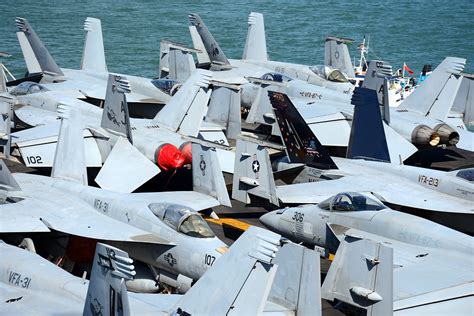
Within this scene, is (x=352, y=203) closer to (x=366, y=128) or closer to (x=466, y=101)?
(x=366, y=128)

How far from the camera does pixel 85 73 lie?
4394 centimetres

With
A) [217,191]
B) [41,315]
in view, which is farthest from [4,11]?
[41,315]

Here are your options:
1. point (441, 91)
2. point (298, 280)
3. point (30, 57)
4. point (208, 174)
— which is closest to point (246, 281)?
point (298, 280)

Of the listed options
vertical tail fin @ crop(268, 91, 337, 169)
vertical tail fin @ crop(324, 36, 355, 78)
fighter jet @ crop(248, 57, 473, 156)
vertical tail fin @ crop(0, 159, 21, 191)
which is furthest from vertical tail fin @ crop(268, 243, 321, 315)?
vertical tail fin @ crop(324, 36, 355, 78)

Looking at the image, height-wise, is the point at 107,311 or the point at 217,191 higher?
the point at 107,311

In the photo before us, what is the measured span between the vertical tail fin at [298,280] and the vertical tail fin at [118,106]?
14871 millimetres

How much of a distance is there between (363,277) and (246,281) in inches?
148

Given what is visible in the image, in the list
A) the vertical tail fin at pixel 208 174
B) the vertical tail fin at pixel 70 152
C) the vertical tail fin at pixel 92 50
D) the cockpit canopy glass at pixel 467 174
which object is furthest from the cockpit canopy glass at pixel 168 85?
the cockpit canopy glass at pixel 467 174

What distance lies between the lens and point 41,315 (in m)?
18.2

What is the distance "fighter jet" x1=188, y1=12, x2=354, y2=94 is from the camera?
43.5 meters

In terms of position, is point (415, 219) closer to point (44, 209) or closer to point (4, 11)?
point (44, 209)

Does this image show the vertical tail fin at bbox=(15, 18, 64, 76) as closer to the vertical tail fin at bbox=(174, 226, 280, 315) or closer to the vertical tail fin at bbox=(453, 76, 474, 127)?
the vertical tail fin at bbox=(453, 76, 474, 127)

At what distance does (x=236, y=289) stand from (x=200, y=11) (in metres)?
78.6

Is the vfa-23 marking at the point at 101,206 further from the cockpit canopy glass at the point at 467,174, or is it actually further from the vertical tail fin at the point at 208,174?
the cockpit canopy glass at the point at 467,174
